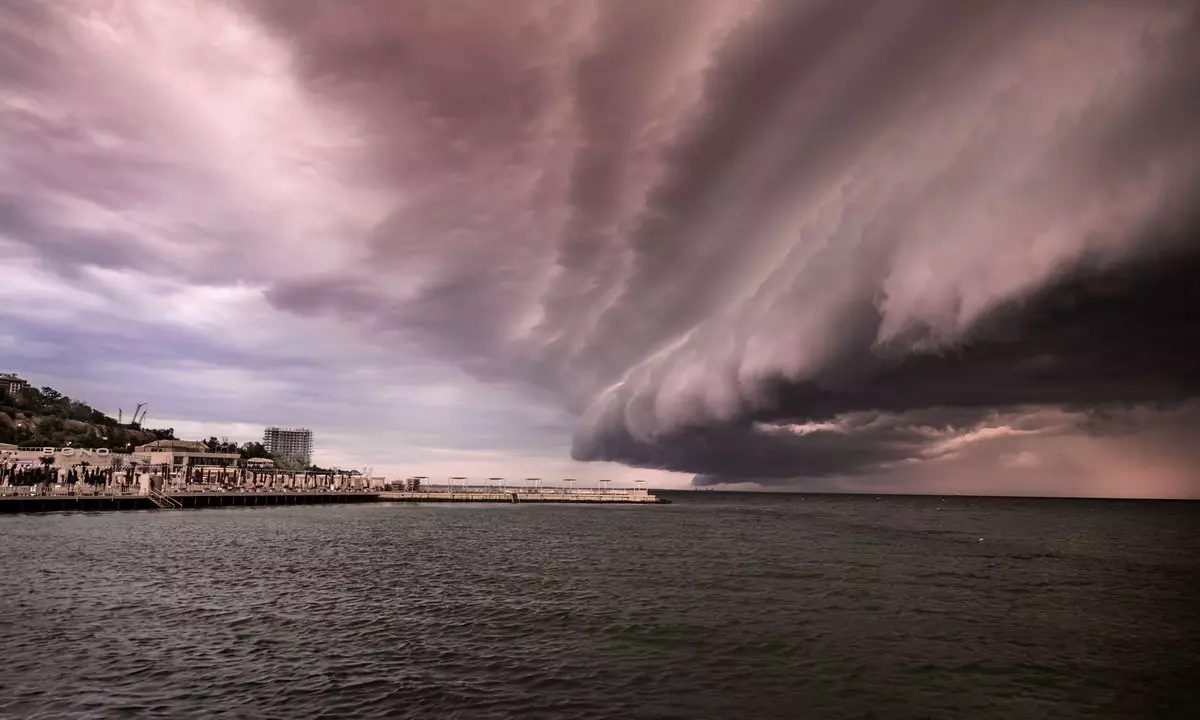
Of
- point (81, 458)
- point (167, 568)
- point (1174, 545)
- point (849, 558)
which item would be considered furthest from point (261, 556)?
point (81, 458)

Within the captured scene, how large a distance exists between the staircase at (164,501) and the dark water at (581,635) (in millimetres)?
68884

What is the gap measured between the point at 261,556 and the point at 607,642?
4252 cm

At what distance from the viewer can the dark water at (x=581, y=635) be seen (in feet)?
70.2

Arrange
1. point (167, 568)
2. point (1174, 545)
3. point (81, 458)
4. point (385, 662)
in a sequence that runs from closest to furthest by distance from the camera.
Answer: point (385, 662) < point (167, 568) < point (1174, 545) < point (81, 458)

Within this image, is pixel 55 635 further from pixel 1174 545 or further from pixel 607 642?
pixel 1174 545

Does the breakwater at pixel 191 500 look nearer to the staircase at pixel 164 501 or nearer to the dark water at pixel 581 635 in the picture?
the staircase at pixel 164 501

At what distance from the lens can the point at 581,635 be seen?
Result: 30.1 meters

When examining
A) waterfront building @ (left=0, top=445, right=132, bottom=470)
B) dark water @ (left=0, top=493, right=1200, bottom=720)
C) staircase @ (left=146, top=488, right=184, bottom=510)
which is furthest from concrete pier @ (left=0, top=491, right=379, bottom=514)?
dark water @ (left=0, top=493, right=1200, bottom=720)

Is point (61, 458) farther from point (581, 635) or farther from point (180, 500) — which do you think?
point (581, 635)

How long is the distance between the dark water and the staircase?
68884 millimetres

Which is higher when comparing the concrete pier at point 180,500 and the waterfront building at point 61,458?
the waterfront building at point 61,458

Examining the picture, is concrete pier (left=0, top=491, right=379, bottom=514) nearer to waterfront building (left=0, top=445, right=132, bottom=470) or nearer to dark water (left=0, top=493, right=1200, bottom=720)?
waterfront building (left=0, top=445, right=132, bottom=470)

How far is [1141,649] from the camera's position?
1171 inches

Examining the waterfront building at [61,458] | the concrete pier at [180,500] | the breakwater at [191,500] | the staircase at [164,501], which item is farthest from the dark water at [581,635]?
the waterfront building at [61,458]
